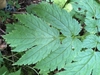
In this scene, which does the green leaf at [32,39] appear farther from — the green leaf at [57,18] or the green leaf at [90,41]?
the green leaf at [90,41]

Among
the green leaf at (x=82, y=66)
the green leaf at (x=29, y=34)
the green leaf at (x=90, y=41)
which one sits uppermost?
the green leaf at (x=29, y=34)

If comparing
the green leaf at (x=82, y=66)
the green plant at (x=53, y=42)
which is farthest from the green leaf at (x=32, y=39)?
the green leaf at (x=82, y=66)

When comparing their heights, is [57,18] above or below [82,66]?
above

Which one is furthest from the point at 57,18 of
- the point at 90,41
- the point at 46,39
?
the point at 90,41

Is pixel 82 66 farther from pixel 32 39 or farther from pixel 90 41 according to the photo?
pixel 32 39

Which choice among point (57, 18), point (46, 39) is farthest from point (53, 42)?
point (57, 18)

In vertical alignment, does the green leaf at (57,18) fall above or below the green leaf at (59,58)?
above

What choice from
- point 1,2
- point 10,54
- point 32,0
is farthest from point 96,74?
point 32,0

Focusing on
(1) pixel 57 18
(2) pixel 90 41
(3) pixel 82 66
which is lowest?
(3) pixel 82 66

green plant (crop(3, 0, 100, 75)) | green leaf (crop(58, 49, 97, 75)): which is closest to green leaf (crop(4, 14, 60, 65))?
green plant (crop(3, 0, 100, 75))
